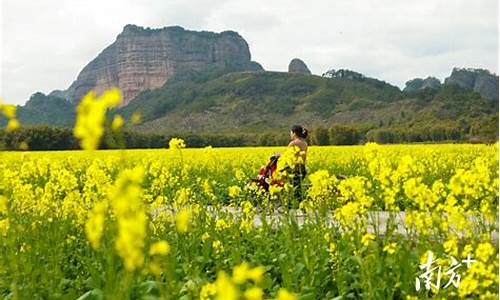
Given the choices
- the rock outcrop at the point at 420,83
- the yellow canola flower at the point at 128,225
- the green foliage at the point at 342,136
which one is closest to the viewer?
the yellow canola flower at the point at 128,225

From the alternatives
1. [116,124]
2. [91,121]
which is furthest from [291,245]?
[91,121]

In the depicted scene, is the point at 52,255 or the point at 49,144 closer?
the point at 52,255

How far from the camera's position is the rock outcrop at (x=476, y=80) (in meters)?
145

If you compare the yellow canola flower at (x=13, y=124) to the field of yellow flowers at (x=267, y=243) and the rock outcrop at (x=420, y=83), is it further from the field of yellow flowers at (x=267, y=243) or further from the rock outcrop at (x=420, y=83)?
the rock outcrop at (x=420, y=83)

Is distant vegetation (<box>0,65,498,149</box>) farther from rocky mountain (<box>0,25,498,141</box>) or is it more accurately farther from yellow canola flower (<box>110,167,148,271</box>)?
yellow canola flower (<box>110,167,148,271</box>)

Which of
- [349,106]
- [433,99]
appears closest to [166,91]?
[349,106]

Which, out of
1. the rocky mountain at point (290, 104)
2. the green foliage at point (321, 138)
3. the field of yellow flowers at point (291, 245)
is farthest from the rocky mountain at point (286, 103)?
the field of yellow flowers at point (291, 245)

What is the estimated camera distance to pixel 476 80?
150m

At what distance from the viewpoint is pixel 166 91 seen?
135875 millimetres

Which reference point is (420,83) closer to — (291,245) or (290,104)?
(290,104)

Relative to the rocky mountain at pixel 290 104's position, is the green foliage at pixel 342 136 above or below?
below

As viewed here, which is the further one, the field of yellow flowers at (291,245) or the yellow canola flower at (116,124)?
the field of yellow flowers at (291,245)

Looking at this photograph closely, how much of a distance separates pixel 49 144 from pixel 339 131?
22709 mm

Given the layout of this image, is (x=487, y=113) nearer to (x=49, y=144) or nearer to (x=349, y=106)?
(x=349, y=106)
